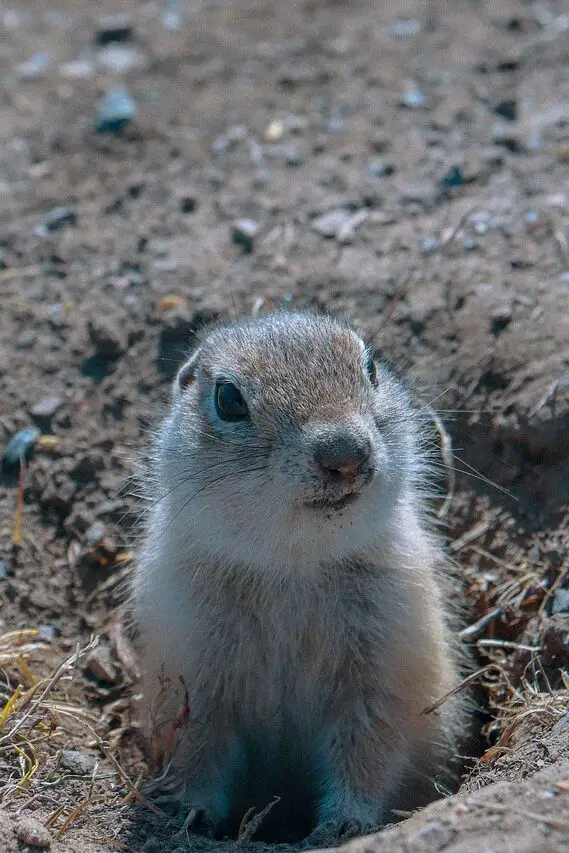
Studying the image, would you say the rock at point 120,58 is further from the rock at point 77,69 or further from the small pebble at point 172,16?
the small pebble at point 172,16

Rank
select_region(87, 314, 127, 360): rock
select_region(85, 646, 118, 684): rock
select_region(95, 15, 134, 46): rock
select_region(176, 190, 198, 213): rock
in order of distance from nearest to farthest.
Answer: select_region(85, 646, 118, 684): rock, select_region(87, 314, 127, 360): rock, select_region(176, 190, 198, 213): rock, select_region(95, 15, 134, 46): rock

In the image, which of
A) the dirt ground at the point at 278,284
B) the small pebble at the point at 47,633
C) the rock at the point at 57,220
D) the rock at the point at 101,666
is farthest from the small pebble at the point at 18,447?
the rock at the point at 57,220

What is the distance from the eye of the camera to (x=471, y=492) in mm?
6957

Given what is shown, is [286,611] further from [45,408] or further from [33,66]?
[33,66]

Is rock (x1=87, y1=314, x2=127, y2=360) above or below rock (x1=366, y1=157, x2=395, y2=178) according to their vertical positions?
below

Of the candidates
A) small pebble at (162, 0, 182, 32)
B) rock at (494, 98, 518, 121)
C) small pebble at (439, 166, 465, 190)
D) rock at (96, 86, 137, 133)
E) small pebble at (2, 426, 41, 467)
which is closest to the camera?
small pebble at (2, 426, 41, 467)

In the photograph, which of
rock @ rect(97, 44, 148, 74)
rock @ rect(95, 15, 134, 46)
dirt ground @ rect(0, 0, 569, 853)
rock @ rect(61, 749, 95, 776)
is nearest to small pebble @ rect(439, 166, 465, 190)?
dirt ground @ rect(0, 0, 569, 853)

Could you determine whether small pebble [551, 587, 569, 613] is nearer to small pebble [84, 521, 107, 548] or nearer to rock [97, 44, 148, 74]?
small pebble [84, 521, 107, 548]

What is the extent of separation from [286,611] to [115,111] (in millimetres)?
6087

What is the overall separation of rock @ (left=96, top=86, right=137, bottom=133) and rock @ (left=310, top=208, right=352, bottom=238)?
7.96 feet

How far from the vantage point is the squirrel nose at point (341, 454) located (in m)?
4.48

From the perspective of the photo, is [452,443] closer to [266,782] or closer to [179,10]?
[266,782]

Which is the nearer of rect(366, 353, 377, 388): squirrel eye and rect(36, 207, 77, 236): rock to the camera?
rect(366, 353, 377, 388): squirrel eye

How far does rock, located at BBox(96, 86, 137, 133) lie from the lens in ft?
31.9
